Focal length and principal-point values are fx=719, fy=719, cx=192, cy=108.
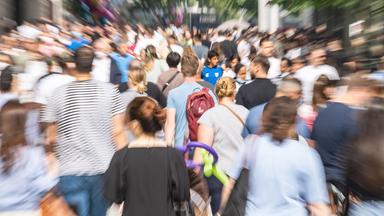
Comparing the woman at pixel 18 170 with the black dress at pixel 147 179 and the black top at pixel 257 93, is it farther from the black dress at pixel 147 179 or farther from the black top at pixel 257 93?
the black top at pixel 257 93

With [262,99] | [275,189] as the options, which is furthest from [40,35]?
[275,189]

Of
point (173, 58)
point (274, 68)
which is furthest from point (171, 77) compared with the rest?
point (274, 68)

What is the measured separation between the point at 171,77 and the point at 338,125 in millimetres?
3673

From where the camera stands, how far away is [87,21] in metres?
28.6

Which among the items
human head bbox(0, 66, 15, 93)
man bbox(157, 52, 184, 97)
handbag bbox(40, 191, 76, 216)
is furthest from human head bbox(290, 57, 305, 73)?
handbag bbox(40, 191, 76, 216)

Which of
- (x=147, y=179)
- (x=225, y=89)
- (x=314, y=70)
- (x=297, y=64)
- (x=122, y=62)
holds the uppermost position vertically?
(x=122, y=62)

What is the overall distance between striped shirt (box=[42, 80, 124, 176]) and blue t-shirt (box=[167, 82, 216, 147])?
6.16 feet

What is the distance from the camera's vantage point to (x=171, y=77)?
936 centimetres

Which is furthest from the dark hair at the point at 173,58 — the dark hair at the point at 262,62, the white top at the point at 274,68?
the white top at the point at 274,68

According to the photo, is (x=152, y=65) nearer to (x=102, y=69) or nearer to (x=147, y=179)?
(x=102, y=69)

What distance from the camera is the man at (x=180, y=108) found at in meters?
7.72

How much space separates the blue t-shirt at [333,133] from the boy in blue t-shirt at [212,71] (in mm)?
4750

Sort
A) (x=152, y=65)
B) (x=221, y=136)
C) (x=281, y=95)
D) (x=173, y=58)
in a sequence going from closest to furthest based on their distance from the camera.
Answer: (x=221, y=136) < (x=281, y=95) < (x=173, y=58) < (x=152, y=65)

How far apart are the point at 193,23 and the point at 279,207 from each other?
47129mm
